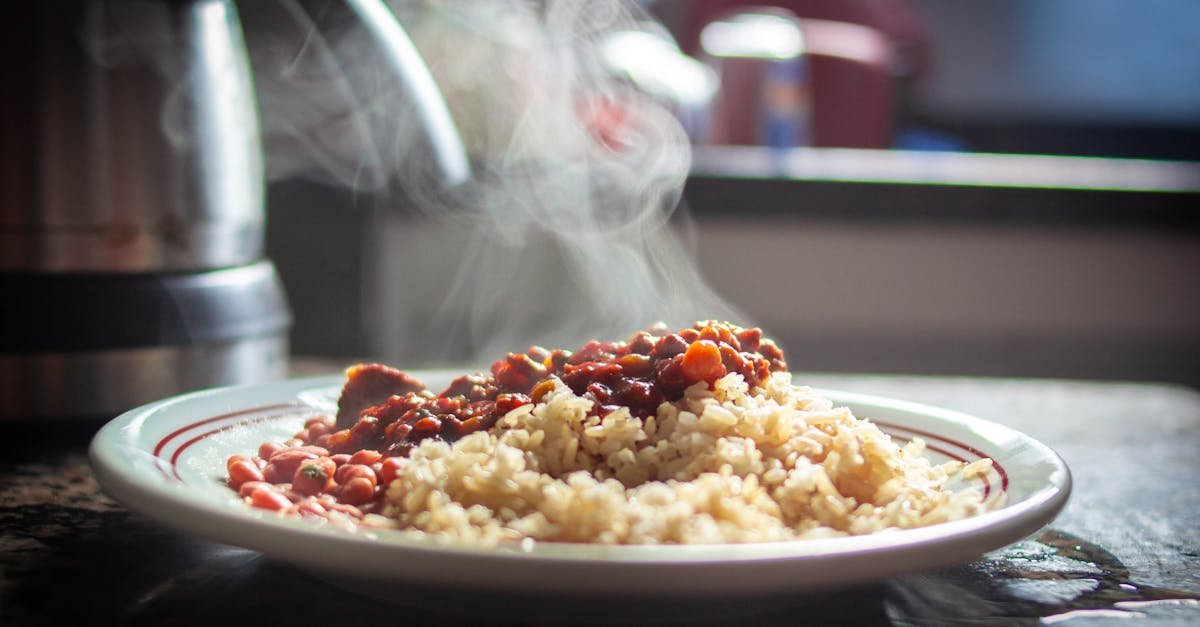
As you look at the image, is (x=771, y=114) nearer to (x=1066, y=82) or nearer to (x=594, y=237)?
(x=594, y=237)

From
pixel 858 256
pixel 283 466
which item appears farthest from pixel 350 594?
pixel 858 256

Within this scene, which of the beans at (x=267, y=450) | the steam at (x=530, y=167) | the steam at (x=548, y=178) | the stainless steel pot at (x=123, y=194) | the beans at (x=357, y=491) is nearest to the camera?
the beans at (x=357, y=491)

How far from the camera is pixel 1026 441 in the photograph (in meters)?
0.82

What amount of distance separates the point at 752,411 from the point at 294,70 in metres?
1.08

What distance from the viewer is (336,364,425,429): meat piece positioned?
3.15 ft

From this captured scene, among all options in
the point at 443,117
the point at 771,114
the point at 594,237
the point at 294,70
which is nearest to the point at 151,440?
the point at 443,117

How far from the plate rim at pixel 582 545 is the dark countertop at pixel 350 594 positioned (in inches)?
2.5

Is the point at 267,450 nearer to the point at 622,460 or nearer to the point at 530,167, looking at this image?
the point at 622,460

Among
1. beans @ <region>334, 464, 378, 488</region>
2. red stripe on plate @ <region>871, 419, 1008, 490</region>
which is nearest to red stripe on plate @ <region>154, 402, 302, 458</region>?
beans @ <region>334, 464, 378, 488</region>

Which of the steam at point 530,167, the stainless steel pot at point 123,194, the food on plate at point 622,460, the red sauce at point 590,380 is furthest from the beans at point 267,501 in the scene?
the steam at point 530,167

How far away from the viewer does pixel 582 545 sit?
559mm

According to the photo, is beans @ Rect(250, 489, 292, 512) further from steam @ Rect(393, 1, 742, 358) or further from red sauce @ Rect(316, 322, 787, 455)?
steam @ Rect(393, 1, 742, 358)

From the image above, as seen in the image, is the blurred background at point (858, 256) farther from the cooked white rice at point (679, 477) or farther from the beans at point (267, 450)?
the cooked white rice at point (679, 477)

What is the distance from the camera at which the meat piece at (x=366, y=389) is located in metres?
0.96
